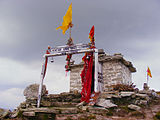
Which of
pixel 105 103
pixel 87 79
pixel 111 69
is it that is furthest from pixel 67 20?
pixel 105 103

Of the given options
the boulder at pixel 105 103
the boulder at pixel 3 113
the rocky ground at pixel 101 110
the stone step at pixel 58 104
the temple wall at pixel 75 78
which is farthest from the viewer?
the temple wall at pixel 75 78

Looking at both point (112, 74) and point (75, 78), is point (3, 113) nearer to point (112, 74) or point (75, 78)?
point (75, 78)

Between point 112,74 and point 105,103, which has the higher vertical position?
point 112,74

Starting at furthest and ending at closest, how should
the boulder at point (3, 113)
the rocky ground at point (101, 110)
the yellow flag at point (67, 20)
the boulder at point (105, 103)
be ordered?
the yellow flag at point (67, 20)
the boulder at point (105, 103)
the boulder at point (3, 113)
the rocky ground at point (101, 110)

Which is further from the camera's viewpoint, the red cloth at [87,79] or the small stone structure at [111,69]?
the small stone structure at [111,69]

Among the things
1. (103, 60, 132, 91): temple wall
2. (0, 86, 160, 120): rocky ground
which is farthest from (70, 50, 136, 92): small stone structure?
(0, 86, 160, 120): rocky ground

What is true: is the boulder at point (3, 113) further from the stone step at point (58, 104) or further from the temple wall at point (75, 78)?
the temple wall at point (75, 78)

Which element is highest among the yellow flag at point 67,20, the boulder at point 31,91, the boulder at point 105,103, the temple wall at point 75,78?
the yellow flag at point 67,20

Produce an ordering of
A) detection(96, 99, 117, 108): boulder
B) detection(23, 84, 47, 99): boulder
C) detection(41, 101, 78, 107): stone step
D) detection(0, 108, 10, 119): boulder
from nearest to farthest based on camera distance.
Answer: detection(0, 108, 10, 119): boulder, detection(96, 99, 117, 108): boulder, detection(41, 101, 78, 107): stone step, detection(23, 84, 47, 99): boulder

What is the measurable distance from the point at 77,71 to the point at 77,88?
175 cm

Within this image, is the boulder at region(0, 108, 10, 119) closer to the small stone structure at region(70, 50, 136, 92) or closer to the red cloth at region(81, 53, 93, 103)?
the red cloth at region(81, 53, 93, 103)

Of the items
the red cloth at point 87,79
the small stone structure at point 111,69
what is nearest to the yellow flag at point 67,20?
the red cloth at point 87,79

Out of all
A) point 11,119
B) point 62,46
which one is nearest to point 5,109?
point 11,119

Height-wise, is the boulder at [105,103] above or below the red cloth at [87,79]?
below
